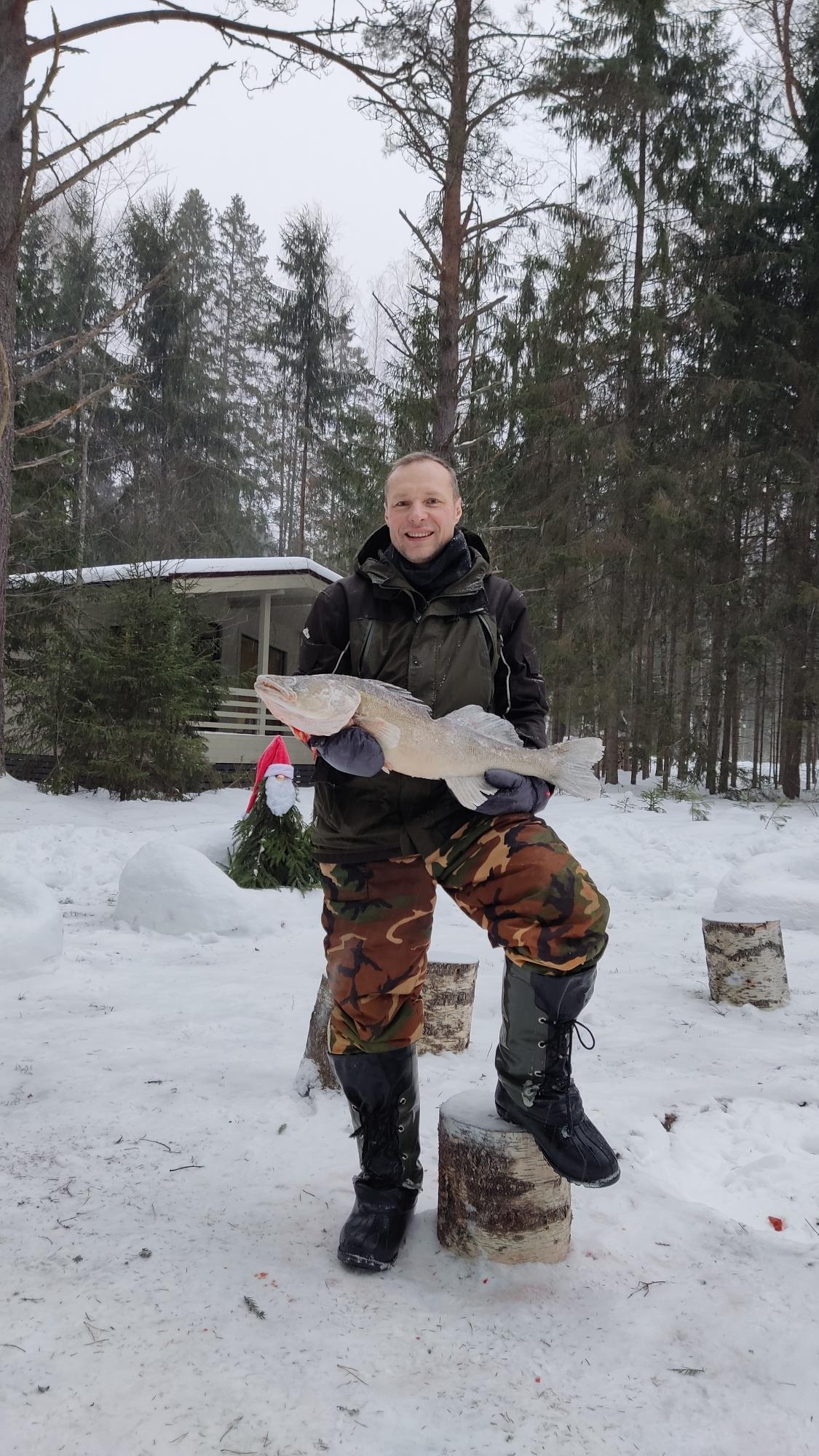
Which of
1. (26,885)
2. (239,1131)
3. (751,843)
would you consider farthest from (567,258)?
(239,1131)

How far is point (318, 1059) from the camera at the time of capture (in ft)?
11.0

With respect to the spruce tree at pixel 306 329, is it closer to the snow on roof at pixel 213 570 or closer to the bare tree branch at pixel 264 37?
the snow on roof at pixel 213 570

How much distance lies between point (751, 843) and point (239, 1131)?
872cm

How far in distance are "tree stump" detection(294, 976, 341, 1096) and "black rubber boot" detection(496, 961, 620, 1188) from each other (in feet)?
4.12

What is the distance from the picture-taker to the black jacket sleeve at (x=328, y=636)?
2389mm

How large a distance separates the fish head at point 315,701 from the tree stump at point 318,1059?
1618 millimetres

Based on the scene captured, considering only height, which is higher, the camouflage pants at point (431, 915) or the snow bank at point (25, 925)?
the camouflage pants at point (431, 915)

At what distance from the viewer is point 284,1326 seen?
1.96m

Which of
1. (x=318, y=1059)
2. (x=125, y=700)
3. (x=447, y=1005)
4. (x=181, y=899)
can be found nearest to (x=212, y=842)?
(x=181, y=899)

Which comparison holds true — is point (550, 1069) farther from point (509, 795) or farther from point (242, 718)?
point (242, 718)

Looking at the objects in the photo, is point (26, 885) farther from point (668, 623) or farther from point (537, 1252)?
point (668, 623)

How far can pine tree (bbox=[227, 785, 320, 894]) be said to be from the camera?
291 inches

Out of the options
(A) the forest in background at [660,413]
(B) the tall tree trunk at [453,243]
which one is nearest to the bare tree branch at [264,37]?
(B) the tall tree trunk at [453,243]

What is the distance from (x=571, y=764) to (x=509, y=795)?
8.3 inches
